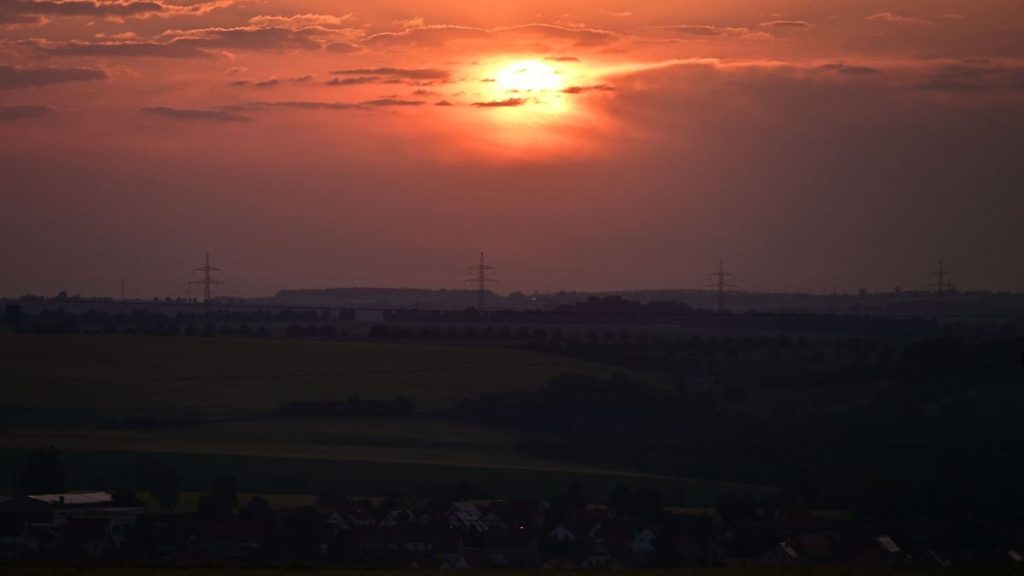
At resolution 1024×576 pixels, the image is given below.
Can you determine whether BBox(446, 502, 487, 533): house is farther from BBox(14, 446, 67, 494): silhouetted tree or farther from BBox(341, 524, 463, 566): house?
BBox(14, 446, 67, 494): silhouetted tree

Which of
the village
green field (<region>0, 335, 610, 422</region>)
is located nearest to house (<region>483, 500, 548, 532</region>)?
the village

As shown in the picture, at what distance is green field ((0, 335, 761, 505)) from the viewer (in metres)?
37.1

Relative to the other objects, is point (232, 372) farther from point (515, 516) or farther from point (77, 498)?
point (515, 516)

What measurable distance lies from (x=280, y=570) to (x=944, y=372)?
2940 centimetres

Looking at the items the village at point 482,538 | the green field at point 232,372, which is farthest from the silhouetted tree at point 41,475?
the green field at point 232,372

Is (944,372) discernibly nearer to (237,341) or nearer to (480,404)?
(480,404)

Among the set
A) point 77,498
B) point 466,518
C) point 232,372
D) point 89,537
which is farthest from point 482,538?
point 232,372

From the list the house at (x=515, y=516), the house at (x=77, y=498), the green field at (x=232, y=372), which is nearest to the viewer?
the house at (x=515, y=516)

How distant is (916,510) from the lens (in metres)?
29.6

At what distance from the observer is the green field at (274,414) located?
37062 mm

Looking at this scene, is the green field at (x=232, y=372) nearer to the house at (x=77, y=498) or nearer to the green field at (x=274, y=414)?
the green field at (x=274, y=414)

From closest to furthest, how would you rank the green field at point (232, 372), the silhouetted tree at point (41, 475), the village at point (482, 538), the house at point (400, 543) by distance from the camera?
the village at point (482, 538)
the house at point (400, 543)
the silhouetted tree at point (41, 475)
the green field at point (232, 372)

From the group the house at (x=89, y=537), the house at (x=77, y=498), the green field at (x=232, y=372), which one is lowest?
the house at (x=77, y=498)

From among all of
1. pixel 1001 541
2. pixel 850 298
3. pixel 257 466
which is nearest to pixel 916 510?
pixel 1001 541
